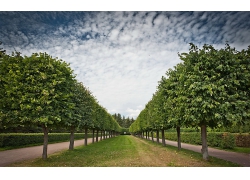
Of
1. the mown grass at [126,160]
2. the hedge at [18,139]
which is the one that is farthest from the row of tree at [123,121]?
the mown grass at [126,160]

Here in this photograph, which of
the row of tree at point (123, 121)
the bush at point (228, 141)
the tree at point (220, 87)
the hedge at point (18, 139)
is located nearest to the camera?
the tree at point (220, 87)

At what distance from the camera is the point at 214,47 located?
439 inches

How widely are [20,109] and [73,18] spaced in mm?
6444

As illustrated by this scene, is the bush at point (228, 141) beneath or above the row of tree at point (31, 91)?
beneath

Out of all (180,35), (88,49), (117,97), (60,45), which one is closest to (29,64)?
(60,45)

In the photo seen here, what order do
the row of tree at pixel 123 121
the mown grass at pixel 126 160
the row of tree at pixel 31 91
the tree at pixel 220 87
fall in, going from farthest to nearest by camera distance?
the row of tree at pixel 123 121
the mown grass at pixel 126 160
the row of tree at pixel 31 91
the tree at pixel 220 87

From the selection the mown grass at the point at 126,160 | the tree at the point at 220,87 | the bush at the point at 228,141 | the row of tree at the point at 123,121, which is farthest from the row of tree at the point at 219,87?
the row of tree at the point at 123,121

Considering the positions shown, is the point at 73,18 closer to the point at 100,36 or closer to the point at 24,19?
the point at 100,36

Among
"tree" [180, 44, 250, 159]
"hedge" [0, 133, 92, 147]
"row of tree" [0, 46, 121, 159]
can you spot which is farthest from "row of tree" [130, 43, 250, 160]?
"hedge" [0, 133, 92, 147]

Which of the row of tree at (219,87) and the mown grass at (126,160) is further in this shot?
the mown grass at (126,160)

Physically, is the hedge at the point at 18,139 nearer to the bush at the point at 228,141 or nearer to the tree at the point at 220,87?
the tree at the point at 220,87

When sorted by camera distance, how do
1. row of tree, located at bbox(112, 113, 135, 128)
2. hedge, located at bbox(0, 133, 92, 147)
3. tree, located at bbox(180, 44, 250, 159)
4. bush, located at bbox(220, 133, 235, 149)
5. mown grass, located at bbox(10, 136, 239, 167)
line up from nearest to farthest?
tree, located at bbox(180, 44, 250, 159), mown grass, located at bbox(10, 136, 239, 167), hedge, located at bbox(0, 133, 92, 147), bush, located at bbox(220, 133, 235, 149), row of tree, located at bbox(112, 113, 135, 128)

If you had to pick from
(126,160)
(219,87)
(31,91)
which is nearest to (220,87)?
(219,87)

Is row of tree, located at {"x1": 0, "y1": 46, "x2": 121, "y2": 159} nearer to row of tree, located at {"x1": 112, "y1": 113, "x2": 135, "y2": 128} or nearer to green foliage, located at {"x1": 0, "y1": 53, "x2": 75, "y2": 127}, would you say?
green foliage, located at {"x1": 0, "y1": 53, "x2": 75, "y2": 127}
